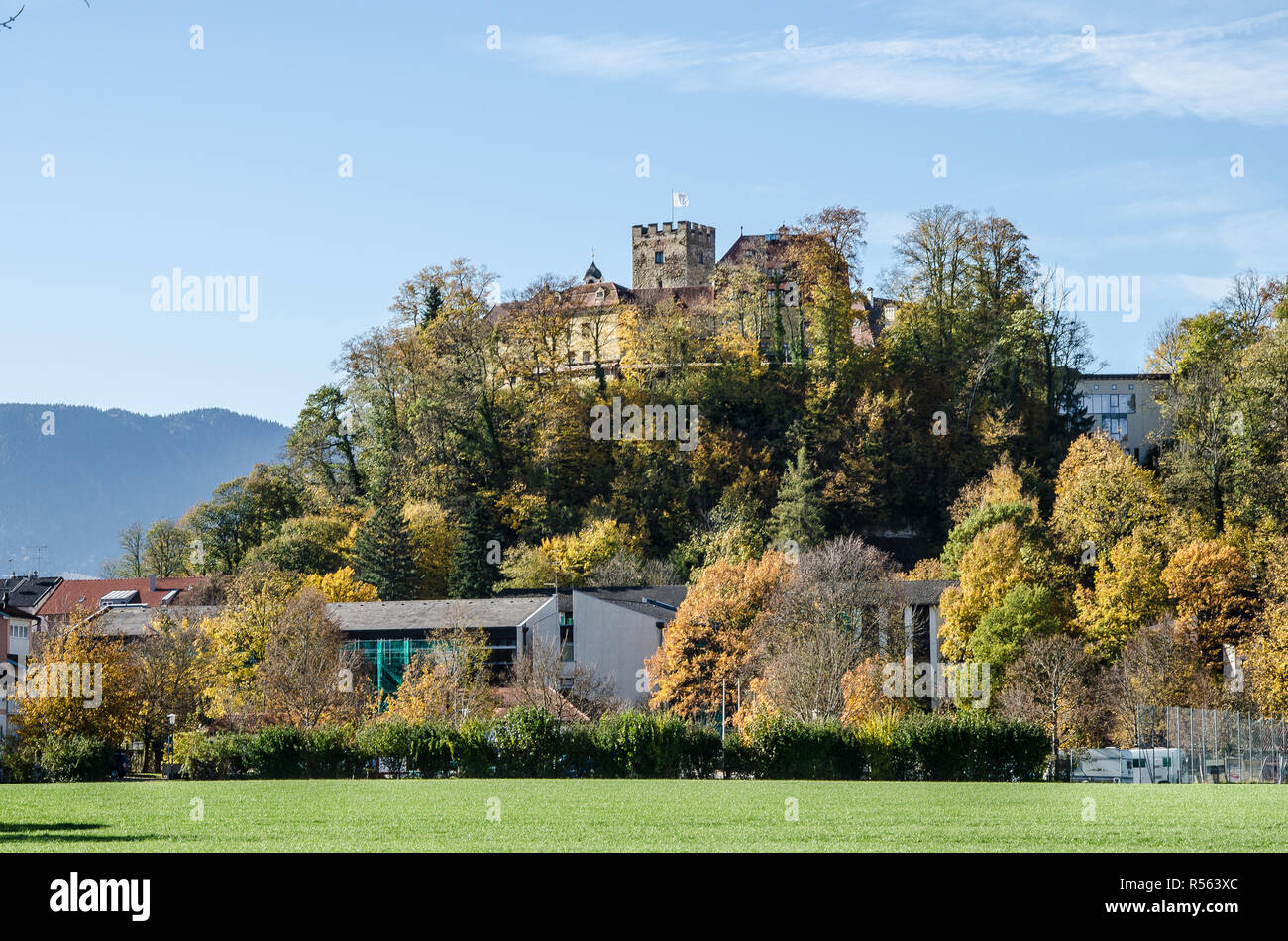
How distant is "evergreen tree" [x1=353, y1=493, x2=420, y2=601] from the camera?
9888 cm

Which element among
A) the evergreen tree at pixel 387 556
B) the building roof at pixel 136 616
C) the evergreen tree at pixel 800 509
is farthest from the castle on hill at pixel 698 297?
the building roof at pixel 136 616

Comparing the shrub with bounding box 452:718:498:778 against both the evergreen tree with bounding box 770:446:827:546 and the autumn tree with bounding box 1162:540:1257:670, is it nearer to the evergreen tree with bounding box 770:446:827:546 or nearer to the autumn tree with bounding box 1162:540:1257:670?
the autumn tree with bounding box 1162:540:1257:670

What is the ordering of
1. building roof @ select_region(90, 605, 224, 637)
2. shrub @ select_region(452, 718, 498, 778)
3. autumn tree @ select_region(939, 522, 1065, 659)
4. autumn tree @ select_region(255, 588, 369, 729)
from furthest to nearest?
building roof @ select_region(90, 605, 224, 637) → autumn tree @ select_region(939, 522, 1065, 659) → autumn tree @ select_region(255, 588, 369, 729) → shrub @ select_region(452, 718, 498, 778)

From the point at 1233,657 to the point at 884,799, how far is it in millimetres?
43834

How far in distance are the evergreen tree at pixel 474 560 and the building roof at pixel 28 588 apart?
135 ft

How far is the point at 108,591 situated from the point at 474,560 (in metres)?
39.4

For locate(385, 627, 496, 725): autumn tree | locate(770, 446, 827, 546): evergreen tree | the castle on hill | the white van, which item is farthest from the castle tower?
the white van

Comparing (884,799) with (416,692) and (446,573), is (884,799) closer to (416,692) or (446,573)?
(416,692)

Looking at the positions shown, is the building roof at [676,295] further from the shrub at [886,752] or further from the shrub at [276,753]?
the shrub at [886,752]

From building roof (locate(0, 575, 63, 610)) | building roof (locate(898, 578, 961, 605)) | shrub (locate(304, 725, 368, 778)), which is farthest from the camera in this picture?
building roof (locate(0, 575, 63, 610))

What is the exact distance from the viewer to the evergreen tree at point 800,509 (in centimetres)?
9788

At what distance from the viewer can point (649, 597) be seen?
9075 centimetres

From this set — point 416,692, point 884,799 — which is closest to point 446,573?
point 416,692

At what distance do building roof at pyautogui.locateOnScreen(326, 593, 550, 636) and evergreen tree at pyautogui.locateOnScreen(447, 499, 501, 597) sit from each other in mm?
4142
